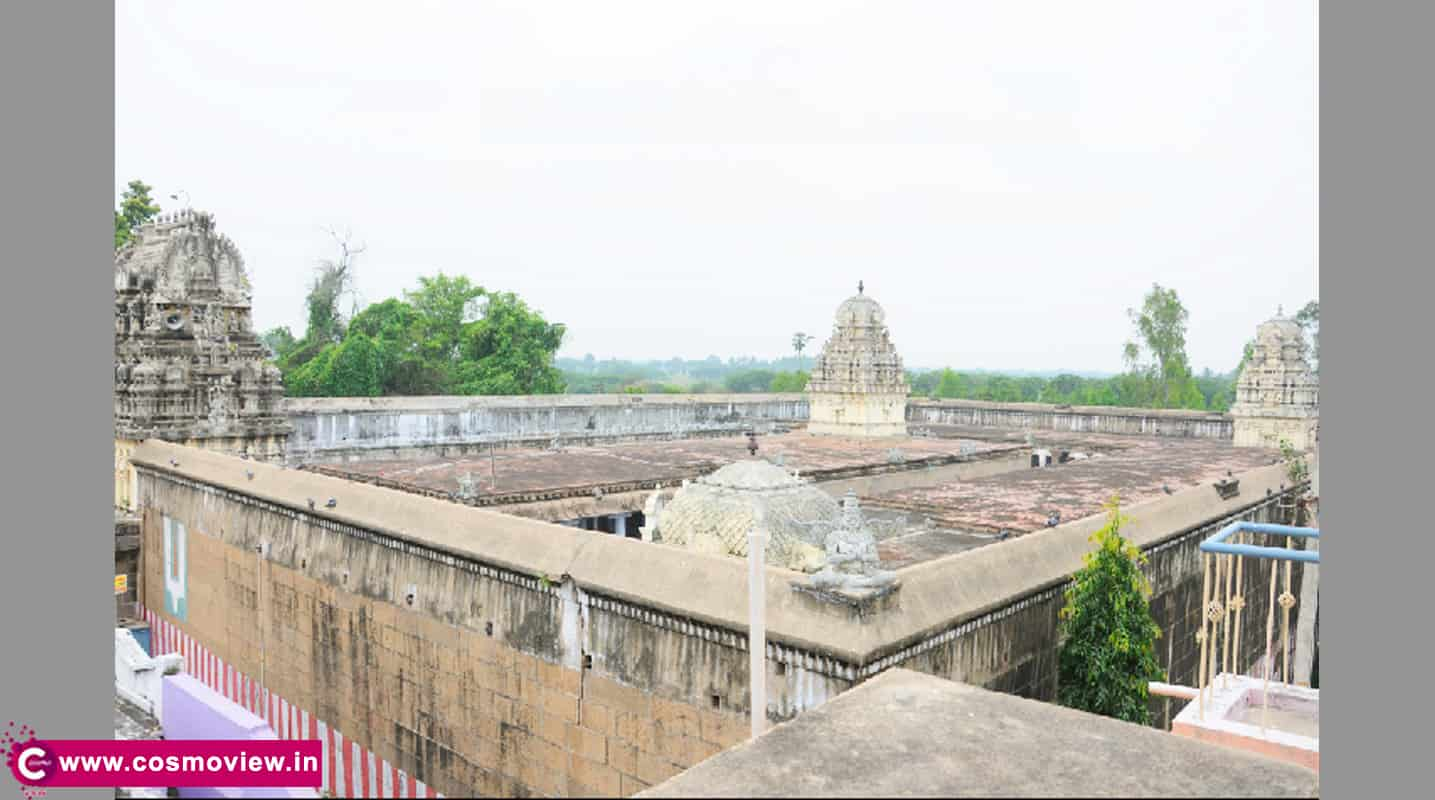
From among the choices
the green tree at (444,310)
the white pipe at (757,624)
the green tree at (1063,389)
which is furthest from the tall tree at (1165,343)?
the white pipe at (757,624)

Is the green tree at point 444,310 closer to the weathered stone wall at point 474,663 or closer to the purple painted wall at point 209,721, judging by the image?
the weathered stone wall at point 474,663

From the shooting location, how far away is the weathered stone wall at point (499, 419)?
2462 cm

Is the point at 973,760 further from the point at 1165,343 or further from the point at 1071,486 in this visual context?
the point at 1165,343

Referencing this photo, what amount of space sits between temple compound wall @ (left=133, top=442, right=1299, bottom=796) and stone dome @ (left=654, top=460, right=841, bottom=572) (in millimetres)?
1054

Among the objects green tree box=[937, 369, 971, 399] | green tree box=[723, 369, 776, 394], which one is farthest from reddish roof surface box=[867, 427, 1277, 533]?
green tree box=[723, 369, 776, 394]

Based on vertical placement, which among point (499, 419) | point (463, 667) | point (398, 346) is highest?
point (398, 346)

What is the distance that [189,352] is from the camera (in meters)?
19.0

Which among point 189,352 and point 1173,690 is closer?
point 1173,690

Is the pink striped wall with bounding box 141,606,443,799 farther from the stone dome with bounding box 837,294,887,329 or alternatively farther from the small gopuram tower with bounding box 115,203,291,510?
the stone dome with bounding box 837,294,887,329

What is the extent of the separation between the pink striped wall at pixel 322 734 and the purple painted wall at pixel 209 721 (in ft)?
18.4

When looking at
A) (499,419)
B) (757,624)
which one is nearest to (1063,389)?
(499,419)

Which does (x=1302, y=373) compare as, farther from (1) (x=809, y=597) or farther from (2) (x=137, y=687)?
(2) (x=137, y=687)

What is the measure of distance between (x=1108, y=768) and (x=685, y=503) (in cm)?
614

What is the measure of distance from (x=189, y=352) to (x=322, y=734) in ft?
34.0
